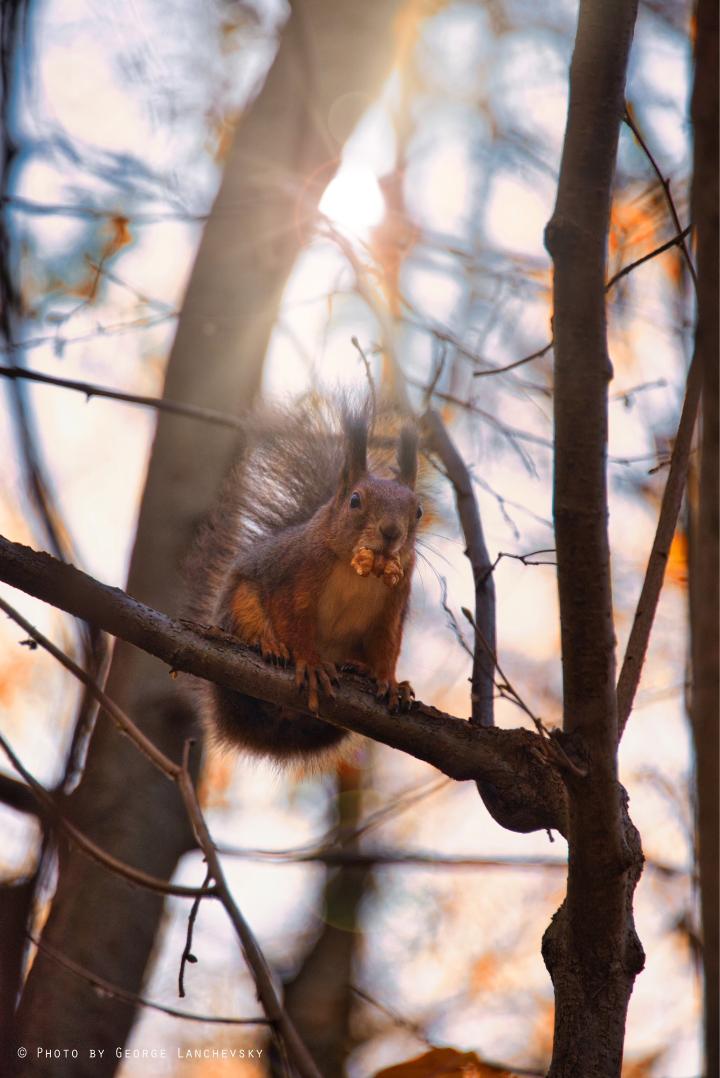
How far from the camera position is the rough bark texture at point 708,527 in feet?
3.33

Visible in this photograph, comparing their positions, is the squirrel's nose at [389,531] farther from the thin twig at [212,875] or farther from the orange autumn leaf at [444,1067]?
the orange autumn leaf at [444,1067]

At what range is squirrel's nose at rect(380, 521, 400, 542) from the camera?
2.97m

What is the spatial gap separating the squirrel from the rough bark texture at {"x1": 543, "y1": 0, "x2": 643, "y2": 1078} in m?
0.87

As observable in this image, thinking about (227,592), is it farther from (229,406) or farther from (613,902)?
(613,902)

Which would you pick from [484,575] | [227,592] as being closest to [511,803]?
[484,575]

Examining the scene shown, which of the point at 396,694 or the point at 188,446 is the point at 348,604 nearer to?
the point at 396,694

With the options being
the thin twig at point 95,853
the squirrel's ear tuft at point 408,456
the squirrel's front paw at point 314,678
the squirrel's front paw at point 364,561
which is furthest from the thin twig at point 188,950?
the squirrel's ear tuft at point 408,456

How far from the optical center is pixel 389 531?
9.73ft

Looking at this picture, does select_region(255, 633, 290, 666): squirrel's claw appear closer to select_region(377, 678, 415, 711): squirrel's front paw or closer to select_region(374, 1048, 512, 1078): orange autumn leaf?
select_region(377, 678, 415, 711): squirrel's front paw

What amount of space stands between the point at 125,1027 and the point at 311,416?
205cm

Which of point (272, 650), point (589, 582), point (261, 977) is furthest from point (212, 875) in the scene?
point (272, 650)

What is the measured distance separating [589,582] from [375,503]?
136 centimetres

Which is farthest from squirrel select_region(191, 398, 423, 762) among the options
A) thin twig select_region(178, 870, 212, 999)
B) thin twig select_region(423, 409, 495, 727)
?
thin twig select_region(178, 870, 212, 999)

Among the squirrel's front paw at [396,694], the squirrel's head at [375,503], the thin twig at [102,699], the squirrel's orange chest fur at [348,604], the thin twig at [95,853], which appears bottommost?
the thin twig at [95,853]
